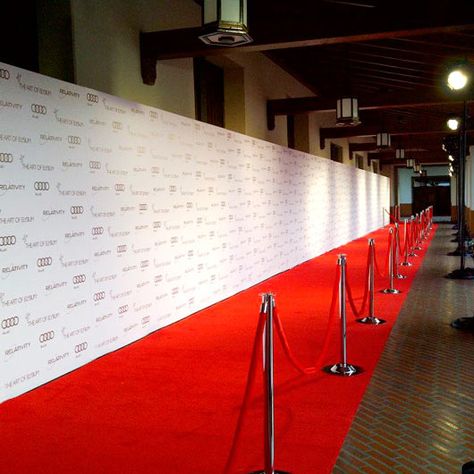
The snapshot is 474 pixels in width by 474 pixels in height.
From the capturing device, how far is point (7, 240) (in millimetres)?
4328

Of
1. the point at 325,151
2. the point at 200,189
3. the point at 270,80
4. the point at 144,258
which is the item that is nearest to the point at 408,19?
the point at 200,189

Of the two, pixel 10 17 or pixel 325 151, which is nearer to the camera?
pixel 10 17

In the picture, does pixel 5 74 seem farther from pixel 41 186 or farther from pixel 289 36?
pixel 289 36

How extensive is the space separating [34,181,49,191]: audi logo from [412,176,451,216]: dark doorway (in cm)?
3491

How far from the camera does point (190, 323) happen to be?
6.87 m

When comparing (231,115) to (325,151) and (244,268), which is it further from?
(325,151)

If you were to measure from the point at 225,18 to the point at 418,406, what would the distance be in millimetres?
3337

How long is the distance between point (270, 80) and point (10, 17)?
6838 mm

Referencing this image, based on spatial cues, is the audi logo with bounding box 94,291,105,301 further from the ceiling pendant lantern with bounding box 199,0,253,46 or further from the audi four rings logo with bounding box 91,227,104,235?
the ceiling pendant lantern with bounding box 199,0,253,46

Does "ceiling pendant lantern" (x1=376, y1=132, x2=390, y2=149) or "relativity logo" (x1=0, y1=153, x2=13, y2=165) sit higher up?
"ceiling pendant lantern" (x1=376, y1=132, x2=390, y2=149)

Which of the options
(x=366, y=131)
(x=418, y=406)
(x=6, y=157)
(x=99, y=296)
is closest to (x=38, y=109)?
(x=6, y=157)

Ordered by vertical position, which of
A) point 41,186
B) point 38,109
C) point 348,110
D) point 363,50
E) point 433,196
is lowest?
point 433,196

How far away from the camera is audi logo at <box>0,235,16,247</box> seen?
428 cm

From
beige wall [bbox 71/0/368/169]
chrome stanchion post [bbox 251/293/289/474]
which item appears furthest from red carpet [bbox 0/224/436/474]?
beige wall [bbox 71/0/368/169]
